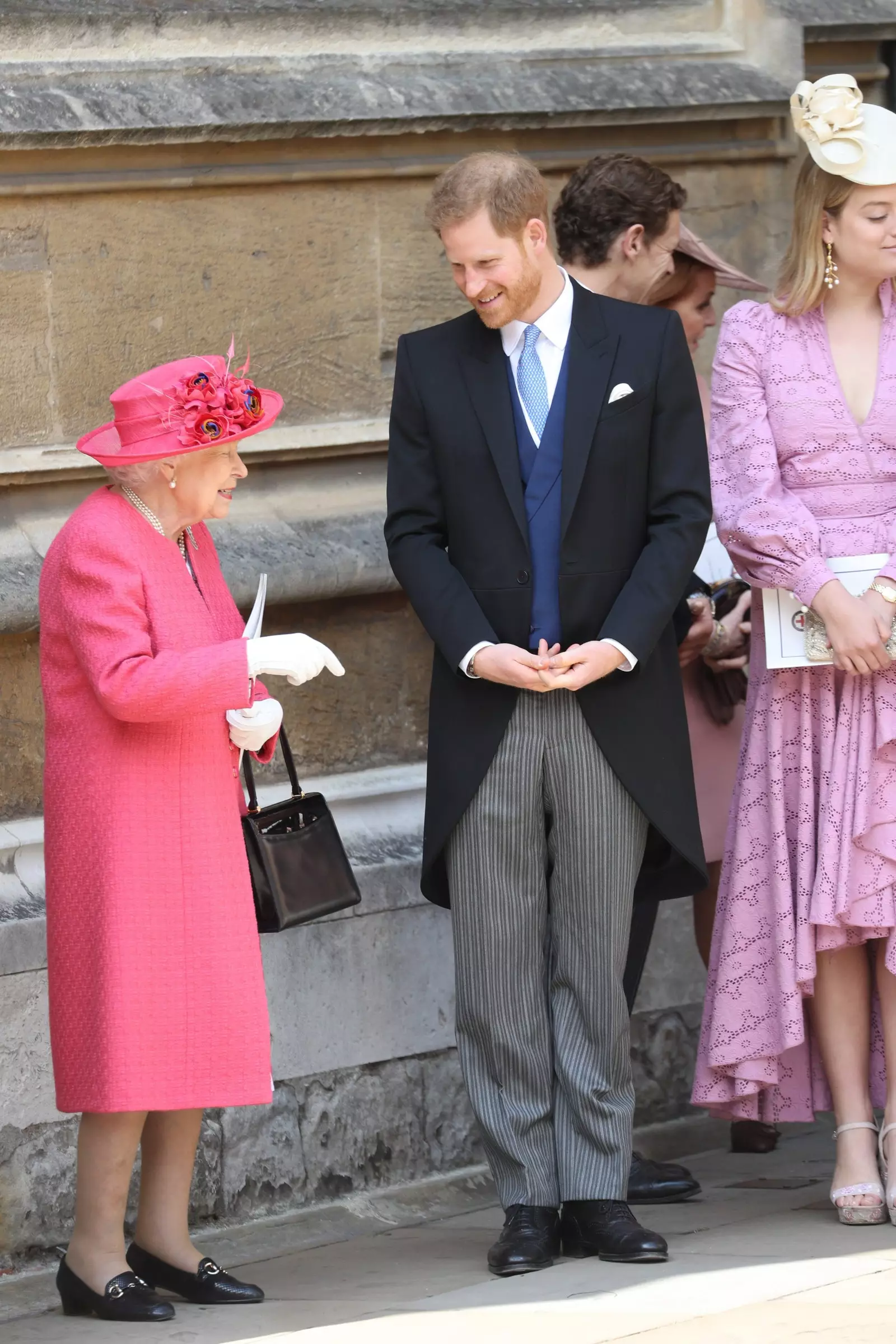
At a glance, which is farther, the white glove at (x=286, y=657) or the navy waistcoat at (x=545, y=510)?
the navy waistcoat at (x=545, y=510)

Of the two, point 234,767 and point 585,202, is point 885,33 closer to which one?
point 585,202

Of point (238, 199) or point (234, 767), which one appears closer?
point (234, 767)

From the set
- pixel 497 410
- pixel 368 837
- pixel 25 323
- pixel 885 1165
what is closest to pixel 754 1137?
pixel 885 1165

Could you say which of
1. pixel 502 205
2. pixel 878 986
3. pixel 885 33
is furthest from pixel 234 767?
pixel 885 33

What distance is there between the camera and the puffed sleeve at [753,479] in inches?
178

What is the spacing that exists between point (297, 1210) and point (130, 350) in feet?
6.30

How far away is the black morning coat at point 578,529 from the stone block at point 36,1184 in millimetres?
971

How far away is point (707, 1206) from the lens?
4.92m

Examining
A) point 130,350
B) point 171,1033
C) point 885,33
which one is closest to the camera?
point 171,1033

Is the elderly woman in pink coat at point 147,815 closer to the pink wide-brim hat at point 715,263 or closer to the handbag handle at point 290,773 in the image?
the handbag handle at point 290,773

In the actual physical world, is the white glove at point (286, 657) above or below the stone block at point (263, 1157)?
above

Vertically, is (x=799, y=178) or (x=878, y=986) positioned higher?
(x=799, y=178)

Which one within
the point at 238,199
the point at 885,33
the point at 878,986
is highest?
the point at 885,33

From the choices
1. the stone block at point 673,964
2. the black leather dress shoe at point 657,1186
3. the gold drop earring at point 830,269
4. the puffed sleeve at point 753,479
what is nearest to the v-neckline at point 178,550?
the puffed sleeve at point 753,479
